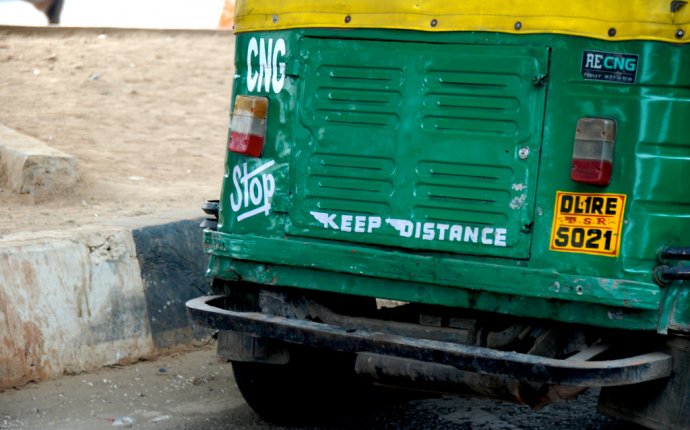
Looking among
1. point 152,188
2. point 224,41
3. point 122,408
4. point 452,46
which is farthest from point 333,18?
point 224,41

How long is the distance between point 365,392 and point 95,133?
192 inches

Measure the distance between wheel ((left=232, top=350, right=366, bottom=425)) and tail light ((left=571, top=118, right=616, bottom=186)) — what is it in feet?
5.36

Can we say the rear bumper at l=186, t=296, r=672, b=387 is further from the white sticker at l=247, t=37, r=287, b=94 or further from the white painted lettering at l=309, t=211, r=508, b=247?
the white sticker at l=247, t=37, r=287, b=94

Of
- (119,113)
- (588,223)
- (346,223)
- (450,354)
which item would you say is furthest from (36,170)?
A: (588,223)

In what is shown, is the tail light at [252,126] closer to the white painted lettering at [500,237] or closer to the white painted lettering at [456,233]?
the white painted lettering at [456,233]

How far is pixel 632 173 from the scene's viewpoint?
4.30 m

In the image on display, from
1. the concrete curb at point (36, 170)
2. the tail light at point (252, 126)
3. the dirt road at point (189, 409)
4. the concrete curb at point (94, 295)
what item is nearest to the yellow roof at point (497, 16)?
the tail light at point (252, 126)

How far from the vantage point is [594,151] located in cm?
432

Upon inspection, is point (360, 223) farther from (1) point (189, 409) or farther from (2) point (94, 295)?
(2) point (94, 295)

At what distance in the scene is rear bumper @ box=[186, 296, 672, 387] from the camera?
13.6ft

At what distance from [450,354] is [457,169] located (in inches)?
29.7

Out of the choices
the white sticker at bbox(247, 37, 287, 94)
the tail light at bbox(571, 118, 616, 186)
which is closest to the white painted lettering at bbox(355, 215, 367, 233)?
the white sticker at bbox(247, 37, 287, 94)

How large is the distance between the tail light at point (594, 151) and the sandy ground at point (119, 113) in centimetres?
347

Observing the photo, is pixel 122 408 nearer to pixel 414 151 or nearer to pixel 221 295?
pixel 221 295
